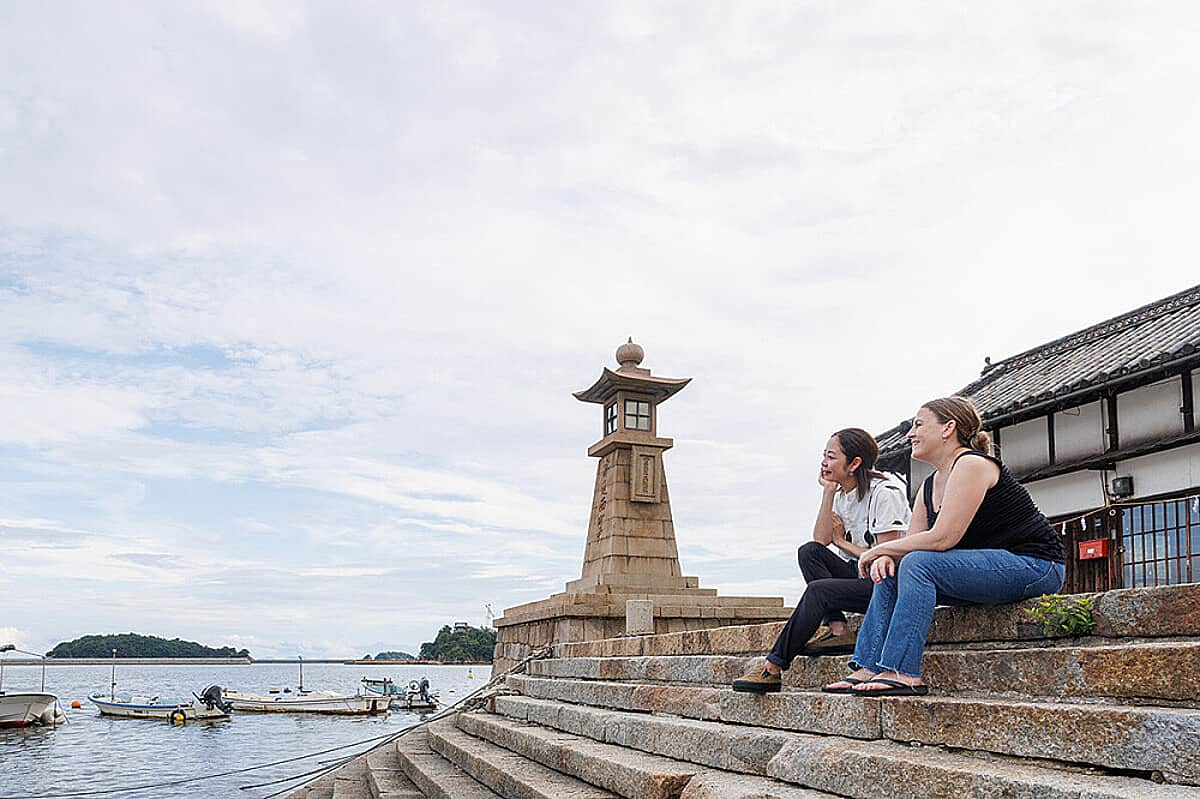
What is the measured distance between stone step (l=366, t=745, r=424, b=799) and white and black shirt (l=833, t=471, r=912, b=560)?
4.55 metres

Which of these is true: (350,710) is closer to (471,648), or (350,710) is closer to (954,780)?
(954,780)

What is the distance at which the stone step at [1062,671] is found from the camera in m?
3.68

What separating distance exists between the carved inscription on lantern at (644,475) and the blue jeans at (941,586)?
13.2 meters

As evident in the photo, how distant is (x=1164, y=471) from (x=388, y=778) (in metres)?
8.16

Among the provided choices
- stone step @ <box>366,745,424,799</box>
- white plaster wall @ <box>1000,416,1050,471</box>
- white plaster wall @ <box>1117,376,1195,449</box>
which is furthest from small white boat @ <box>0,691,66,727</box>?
white plaster wall @ <box>1117,376,1195,449</box>

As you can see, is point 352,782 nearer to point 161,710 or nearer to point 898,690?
point 898,690

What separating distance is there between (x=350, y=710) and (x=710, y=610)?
1421 inches

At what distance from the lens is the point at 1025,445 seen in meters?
12.4

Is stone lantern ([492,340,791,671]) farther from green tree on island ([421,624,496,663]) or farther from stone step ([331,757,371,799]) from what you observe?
green tree on island ([421,624,496,663])

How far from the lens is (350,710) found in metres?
47.8

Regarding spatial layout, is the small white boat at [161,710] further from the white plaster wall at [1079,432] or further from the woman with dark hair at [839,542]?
the woman with dark hair at [839,542]

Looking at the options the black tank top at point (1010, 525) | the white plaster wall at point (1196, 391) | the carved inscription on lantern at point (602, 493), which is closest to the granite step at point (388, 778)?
the black tank top at point (1010, 525)

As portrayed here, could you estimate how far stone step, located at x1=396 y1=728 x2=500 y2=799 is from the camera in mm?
7527

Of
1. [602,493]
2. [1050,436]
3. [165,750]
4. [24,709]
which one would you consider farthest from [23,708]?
[1050,436]
